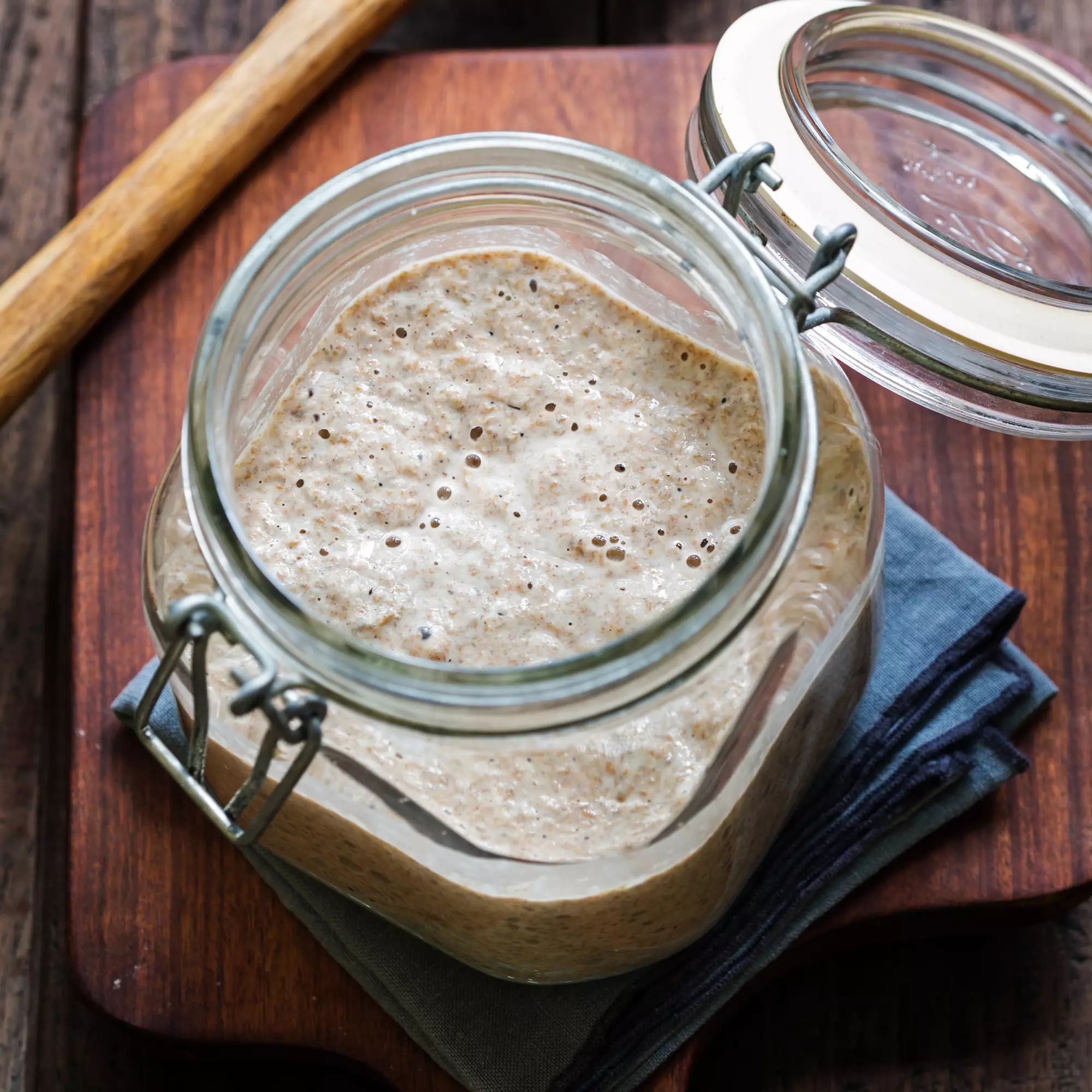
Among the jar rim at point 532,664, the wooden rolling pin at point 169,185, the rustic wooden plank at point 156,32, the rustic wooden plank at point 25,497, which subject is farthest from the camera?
the rustic wooden plank at point 156,32

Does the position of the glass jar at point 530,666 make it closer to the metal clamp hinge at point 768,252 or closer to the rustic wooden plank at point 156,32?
the metal clamp hinge at point 768,252

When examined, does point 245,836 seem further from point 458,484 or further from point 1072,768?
point 1072,768

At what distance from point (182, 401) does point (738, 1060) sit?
0.64 metres

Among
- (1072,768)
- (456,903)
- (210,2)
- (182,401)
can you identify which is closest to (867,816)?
(1072,768)

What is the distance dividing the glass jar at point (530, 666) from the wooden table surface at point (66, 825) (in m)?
0.28

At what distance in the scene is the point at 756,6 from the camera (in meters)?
1.19

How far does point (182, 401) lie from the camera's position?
3.12 feet

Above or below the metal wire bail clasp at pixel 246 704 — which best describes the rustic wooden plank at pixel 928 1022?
below

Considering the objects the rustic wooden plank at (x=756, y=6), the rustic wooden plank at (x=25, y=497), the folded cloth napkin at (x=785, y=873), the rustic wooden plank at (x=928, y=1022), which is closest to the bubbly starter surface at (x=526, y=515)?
the folded cloth napkin at (x=785, y=873)

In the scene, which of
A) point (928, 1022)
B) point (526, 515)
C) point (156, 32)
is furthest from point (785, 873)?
point (156, 32)

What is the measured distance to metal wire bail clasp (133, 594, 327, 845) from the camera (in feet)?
1.77

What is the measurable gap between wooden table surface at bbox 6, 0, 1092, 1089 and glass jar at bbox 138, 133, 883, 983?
0.91ft

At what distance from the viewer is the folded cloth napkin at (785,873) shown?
81cm

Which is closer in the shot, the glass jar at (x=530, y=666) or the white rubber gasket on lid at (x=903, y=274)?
the glass jar at (x=530, y=666)
